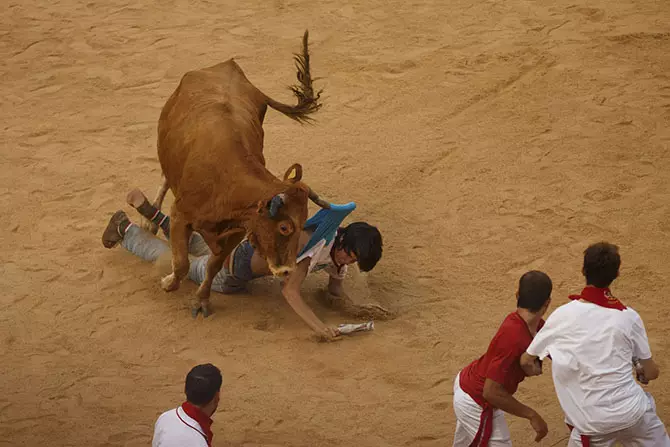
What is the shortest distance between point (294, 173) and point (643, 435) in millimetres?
2938

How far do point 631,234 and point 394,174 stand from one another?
2.17 metres

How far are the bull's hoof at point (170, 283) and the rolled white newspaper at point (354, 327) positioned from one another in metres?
1.25

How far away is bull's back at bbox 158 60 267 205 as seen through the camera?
23.5ft

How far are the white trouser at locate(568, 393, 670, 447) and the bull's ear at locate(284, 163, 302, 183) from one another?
262 centimetres

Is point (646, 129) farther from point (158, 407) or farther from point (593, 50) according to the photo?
point (158, 407)

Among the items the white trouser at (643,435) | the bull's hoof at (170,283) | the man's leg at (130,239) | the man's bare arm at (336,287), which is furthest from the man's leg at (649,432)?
the man's leg at (130,239)

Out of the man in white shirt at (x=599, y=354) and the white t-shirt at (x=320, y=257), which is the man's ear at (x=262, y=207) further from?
the man in white shirt at (x=599, y=354)

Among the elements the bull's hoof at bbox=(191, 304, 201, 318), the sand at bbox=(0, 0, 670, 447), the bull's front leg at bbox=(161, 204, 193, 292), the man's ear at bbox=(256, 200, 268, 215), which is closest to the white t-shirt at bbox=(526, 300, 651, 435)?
the sand at bbox=(0, 0, 670, 447)

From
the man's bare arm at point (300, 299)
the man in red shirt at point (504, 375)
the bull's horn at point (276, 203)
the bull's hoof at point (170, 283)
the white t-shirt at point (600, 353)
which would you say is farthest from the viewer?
the bull's hoof at point (170, 283)

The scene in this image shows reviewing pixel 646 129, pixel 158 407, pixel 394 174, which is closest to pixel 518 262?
pixel 394 174

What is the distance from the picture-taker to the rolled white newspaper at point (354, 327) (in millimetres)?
7258

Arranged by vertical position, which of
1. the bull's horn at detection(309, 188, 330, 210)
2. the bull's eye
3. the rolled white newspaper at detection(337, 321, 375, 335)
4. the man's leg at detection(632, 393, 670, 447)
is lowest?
the rolled white newspaper at detection(337, 321, 375, 335)

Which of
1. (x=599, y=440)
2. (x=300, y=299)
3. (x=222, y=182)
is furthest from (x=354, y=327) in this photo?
(x=599, y=440)

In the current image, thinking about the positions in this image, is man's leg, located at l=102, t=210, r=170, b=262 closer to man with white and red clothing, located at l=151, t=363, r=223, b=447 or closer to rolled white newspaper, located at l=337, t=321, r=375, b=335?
rolled white newspaper, located at l=337, t=321, r=375, b=335
